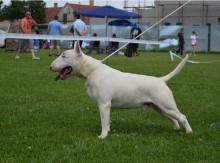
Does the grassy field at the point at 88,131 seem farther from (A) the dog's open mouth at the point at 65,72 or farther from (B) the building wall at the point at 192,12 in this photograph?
(B) the building wall at the point at 192,12

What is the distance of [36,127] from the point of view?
5820 millimetres

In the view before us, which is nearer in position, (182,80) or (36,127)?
(36,127)

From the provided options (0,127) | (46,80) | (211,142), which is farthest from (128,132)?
(46,80)

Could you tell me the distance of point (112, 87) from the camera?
17.9 feet

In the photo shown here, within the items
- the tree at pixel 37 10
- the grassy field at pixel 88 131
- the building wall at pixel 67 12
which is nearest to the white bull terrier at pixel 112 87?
the grassy field at pixel 88 131

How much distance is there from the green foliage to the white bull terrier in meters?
82.6

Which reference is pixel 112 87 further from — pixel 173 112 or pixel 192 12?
pixel 192 12

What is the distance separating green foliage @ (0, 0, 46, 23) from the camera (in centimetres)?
8656

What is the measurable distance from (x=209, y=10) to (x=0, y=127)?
50661mm

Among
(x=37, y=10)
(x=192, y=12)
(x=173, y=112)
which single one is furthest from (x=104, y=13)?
(x=37, y=10)

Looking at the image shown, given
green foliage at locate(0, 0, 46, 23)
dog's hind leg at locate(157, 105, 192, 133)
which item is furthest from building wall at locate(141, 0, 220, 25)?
dog's hind leg at locate(157, 105, 192, 133)

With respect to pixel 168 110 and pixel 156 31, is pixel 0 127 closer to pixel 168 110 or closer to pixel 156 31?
pixel 168 110

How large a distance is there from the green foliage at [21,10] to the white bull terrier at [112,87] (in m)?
82.6

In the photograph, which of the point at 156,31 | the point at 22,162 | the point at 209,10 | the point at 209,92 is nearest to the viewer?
the point at 22,162
